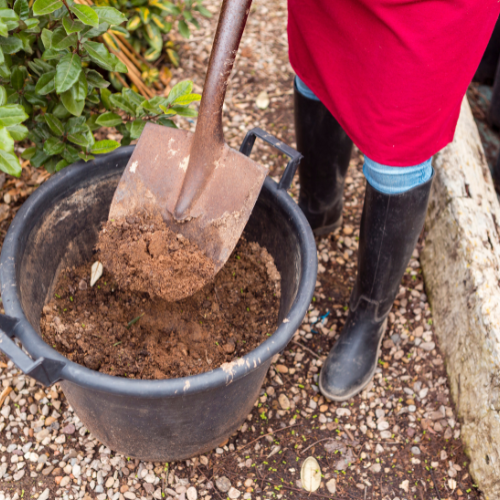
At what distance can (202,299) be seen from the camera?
64.1 inches

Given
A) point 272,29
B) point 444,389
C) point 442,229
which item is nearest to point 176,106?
point 442,229

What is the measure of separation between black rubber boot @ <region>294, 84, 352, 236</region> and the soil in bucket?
43 centimetres

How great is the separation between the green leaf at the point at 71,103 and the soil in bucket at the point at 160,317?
350 mm

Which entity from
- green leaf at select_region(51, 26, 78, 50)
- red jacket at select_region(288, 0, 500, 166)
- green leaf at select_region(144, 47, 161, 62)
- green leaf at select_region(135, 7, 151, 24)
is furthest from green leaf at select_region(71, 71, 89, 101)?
green leaf at select_region(144, 47, 161, 62)

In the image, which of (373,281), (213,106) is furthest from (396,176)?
(213,106)

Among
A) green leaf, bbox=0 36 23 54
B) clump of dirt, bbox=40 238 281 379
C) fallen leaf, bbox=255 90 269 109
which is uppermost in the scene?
green leaf, bbox=0 36 23 54

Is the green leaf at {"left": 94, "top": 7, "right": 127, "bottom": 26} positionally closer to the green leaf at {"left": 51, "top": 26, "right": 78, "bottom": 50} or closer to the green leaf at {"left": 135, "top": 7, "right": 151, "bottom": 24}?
the green leaf at {"left": 51, "top": 26, "right": 78, "bottom": 50}

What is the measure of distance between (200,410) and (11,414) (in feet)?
2.55

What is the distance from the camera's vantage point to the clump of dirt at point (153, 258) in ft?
4.43

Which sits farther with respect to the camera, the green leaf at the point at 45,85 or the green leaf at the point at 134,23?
the green leaf at the point at 134,23

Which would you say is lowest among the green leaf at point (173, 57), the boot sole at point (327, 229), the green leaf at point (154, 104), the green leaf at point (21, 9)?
the boot sole at point (327, 229)

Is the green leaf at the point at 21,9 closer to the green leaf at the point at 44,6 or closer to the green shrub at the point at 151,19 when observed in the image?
the green leaf at the point at 44,6

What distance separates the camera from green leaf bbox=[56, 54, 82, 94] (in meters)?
1.30

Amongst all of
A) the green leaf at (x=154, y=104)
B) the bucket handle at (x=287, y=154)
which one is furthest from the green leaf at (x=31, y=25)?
the bucket handle at (x=287, y=154)
